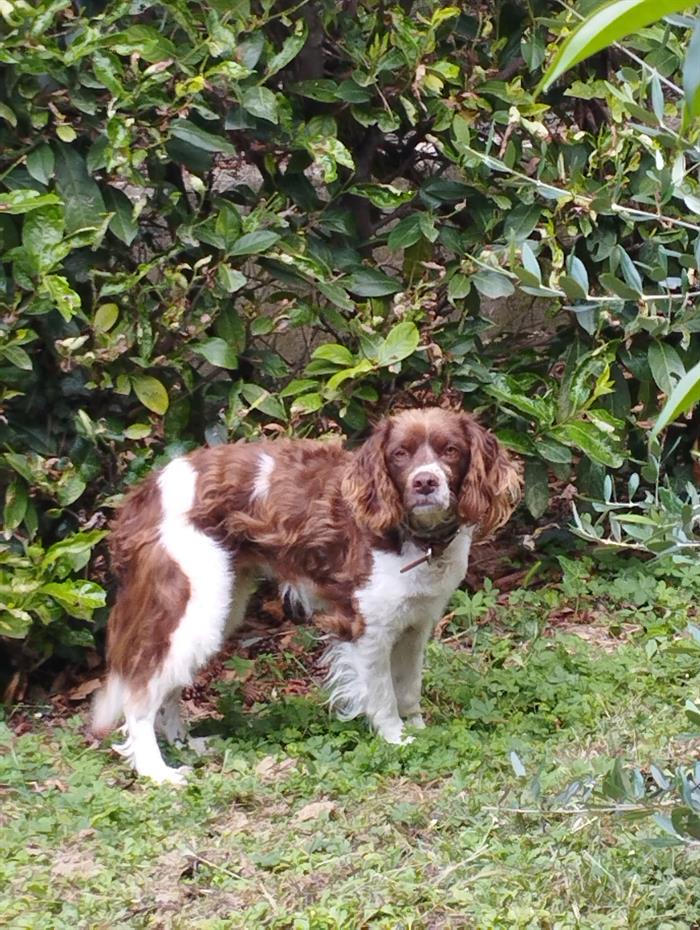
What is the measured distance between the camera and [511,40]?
566 centimetres

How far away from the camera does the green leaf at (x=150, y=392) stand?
204 inches

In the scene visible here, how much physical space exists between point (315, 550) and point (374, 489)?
414 mm

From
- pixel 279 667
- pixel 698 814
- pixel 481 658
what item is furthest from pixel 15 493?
pixel 698 814

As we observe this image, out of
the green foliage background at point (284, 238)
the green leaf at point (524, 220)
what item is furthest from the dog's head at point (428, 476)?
the green leaf at point (524, 220)

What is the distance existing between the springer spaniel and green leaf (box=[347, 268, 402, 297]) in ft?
2.86

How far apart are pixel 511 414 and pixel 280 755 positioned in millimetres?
1876

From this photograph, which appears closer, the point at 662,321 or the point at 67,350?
the point at 662,321

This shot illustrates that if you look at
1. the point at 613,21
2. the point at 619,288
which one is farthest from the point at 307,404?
the point at 613,21

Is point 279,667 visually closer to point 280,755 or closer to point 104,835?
point 280,755

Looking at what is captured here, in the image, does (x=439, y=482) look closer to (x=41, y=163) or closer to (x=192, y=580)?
(x=192, y=580)

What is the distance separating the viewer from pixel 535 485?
596 centimetres

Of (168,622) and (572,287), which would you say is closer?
(572,287)

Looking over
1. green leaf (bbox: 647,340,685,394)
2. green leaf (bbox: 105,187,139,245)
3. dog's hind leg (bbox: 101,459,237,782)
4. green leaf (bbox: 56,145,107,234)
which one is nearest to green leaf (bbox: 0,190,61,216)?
green leaf (bbox: 56,145,107,234)

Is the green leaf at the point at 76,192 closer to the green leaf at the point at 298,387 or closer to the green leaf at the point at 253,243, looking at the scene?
the green leaf at the point at 253,243
